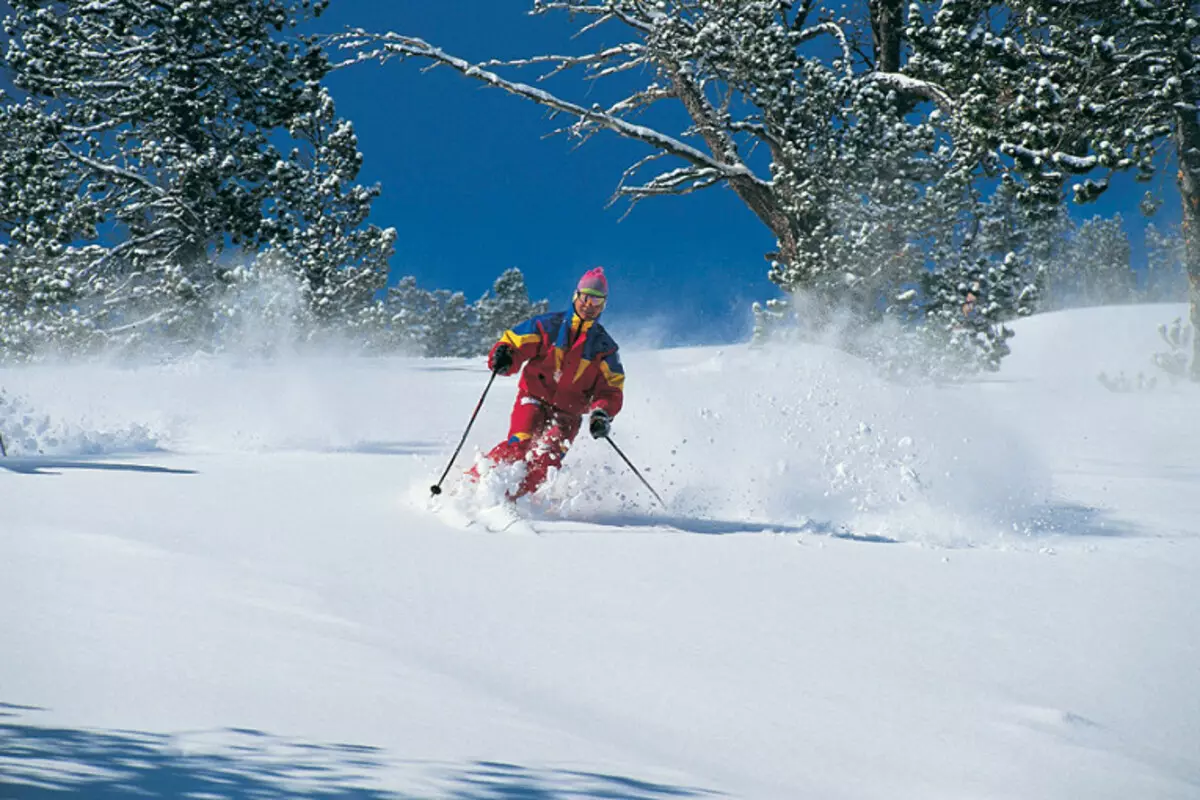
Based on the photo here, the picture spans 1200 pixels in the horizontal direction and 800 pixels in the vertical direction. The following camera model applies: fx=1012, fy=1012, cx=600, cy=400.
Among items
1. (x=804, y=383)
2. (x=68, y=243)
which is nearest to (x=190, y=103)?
(x=68, y=243)

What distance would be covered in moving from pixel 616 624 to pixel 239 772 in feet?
7.38

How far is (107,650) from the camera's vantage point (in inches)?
117

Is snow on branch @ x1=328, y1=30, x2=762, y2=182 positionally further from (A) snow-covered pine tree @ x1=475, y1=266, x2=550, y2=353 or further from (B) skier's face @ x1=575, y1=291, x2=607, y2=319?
(A) snow-covered pine tree @ x1=475, y1=266, x2=550, y2=353

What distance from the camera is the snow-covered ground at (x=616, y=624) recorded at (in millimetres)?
2539

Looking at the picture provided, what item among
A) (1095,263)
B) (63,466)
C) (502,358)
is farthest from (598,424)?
(1095,263)

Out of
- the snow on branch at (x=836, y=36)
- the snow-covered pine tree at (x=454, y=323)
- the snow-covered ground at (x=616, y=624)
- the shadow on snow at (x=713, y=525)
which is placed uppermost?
the snow-covered pine tree at (x=454, y=323)

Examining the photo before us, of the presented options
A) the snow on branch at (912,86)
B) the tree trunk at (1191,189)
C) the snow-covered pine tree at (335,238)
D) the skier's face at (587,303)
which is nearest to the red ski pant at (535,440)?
the skier's face at (587,303)

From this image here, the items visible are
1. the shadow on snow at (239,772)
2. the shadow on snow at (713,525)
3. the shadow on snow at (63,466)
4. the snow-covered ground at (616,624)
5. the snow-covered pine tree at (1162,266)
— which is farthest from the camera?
the snow-covered pine tree at (1162,266)

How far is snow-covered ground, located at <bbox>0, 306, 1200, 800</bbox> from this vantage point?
254cm

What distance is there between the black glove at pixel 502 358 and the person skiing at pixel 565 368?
15 millimetres

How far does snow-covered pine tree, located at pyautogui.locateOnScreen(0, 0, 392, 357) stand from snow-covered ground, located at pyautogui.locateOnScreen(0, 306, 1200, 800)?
1671 cm

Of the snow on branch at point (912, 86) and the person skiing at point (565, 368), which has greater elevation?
the snow on branch at point (912, 86)

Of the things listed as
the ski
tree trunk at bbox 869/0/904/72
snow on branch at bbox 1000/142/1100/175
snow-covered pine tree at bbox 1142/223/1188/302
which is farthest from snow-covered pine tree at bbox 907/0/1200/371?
snow-covered pine tree at bbox 1142/223/1188/302

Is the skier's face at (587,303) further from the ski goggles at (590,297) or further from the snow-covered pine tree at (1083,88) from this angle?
the snow-covered pine tree at (1083,88)
